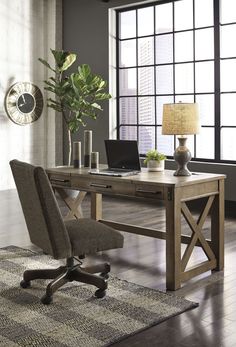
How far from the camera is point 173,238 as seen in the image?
348 centimetres

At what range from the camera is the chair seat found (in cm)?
315

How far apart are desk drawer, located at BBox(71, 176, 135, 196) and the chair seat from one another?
437 mm

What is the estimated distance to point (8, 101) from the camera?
26.1 feet

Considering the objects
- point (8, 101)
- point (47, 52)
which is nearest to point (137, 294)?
point (8, 101)

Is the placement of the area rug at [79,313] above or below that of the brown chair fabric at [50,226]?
below

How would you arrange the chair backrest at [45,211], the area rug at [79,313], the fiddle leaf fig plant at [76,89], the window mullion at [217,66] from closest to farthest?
1. the area rug at [79,313]
2. the chair backrest at [45,211]
3. the window mullion at [217,66]
4. the fiddle leaf fig plant at [76,89]

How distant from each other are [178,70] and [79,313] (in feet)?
15.5

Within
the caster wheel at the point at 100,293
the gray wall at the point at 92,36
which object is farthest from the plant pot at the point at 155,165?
the gray wall at the point at 92,36

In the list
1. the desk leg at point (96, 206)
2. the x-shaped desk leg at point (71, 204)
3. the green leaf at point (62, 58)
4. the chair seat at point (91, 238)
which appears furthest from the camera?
the green leaf at point (62, 58)

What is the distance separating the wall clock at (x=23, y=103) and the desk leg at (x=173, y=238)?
5.06m

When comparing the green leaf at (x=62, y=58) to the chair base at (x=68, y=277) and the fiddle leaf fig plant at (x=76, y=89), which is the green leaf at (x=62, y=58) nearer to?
the fiddle leaf fig plant at (x=76, y=89)

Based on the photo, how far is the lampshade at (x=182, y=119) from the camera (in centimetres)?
373

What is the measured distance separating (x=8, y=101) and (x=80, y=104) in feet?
4.80

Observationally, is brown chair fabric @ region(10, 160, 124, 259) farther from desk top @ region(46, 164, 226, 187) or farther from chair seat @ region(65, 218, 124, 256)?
desk top @ region(46, 164, 226, 187)
